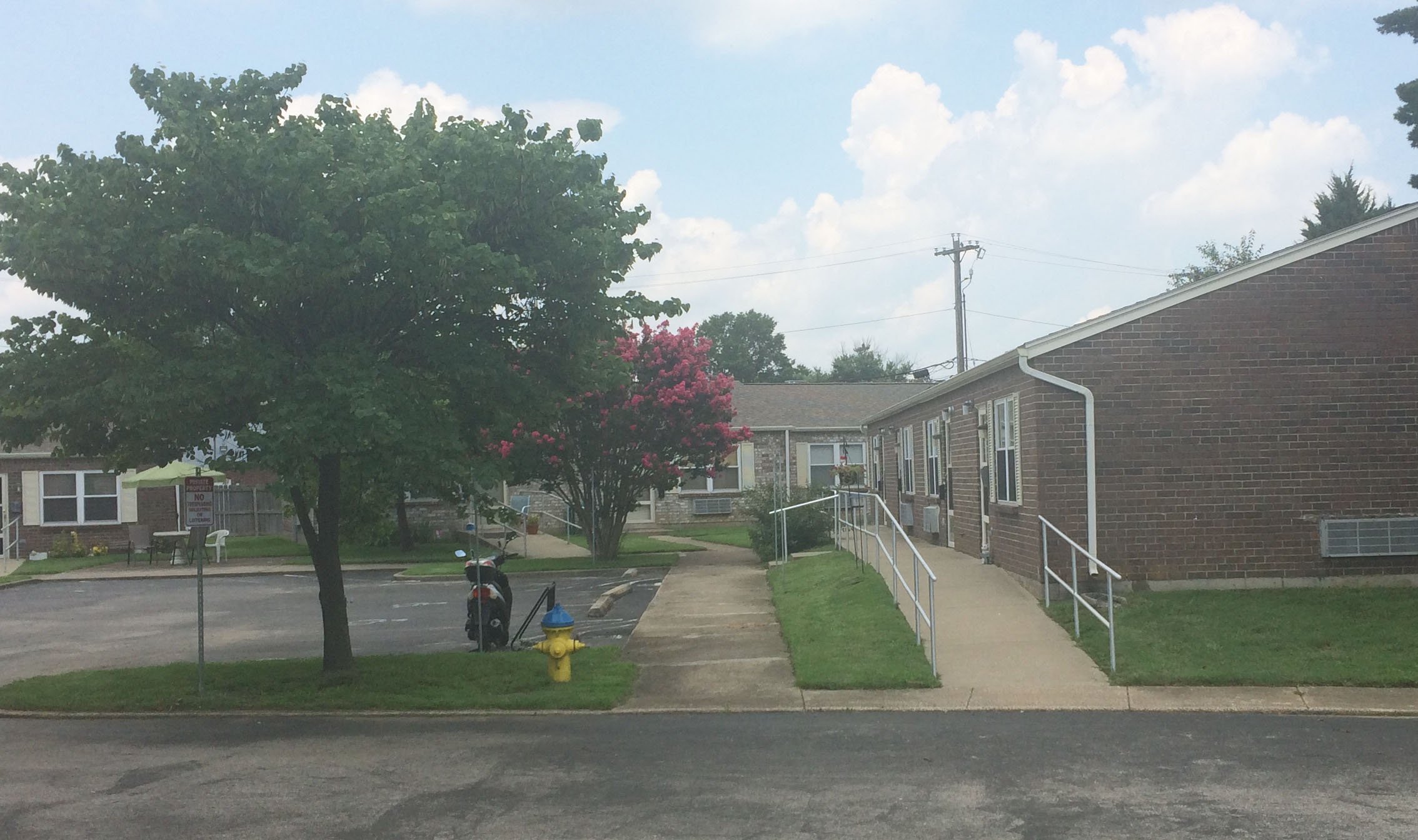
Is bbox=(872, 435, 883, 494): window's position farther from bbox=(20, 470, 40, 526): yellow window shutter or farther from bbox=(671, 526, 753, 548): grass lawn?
bbox=(20, 470, 40, 526): yellow window shutter

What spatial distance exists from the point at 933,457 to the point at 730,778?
46.8 ft

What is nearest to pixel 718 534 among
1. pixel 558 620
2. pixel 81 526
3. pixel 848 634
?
pixel 81 526

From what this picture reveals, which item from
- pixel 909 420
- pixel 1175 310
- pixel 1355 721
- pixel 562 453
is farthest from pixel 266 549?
pixel 1355 721

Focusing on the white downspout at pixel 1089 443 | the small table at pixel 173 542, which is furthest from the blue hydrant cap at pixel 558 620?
the small table at pixel 173 542

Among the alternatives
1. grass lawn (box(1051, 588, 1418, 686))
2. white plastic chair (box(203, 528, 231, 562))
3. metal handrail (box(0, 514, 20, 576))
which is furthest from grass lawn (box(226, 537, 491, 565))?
grass lawn (box(1051, 588, 1418, 686))

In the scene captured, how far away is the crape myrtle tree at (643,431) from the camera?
80.0ft

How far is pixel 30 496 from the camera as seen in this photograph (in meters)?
31.0

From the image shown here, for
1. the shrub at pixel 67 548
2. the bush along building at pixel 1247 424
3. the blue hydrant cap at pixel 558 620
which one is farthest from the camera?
the shrub at pixel 67 548

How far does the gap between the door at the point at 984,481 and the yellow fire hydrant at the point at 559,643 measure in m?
7.33

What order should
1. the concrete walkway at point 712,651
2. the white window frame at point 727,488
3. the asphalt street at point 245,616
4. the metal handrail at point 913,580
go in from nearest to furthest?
1. the concrete walkway at point 712,651
2. the metal handrail at point 913,580
3. the asphalt street at point 245,616
4. the white window frame at point 727,488

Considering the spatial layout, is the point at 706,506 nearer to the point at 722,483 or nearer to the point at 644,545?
the point at 722,483

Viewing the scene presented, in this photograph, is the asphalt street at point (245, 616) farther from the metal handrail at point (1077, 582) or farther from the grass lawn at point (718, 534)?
the grass lawn at point (718, 534)

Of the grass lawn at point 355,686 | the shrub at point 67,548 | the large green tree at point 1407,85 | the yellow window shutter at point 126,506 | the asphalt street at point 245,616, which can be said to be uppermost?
the large green tree at point 1407,85

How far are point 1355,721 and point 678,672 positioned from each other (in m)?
6.03
